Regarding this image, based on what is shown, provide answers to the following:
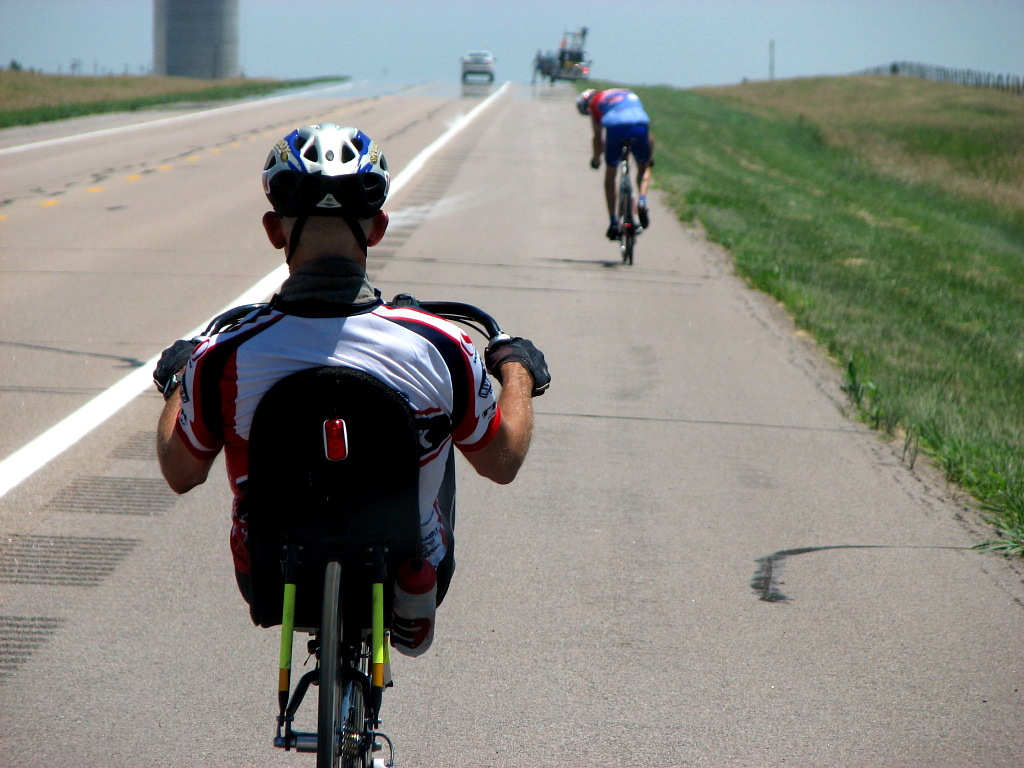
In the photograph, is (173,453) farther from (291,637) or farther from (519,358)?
(519,358)

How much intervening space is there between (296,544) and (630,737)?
169cm

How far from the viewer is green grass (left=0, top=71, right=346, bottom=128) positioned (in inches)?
1433

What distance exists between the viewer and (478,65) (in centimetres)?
7225

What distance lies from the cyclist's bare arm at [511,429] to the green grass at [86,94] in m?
32.3

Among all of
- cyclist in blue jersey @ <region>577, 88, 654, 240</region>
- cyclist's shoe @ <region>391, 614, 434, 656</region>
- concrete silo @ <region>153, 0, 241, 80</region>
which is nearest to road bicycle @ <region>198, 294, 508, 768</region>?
cyclist's shoe @ <region>391, 614, 434, 656</region>

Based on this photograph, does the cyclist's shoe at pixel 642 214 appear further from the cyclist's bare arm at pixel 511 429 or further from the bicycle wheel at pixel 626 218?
the cyclist's bare arm at pixel 511 429

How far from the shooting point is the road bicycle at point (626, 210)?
13.0 m

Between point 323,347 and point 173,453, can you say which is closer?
point 323,347

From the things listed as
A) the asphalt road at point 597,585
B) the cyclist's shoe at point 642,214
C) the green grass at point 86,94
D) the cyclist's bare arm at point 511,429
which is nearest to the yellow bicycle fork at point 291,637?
the cyclist's bare arm at point 511,429

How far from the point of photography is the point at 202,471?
2.78 m

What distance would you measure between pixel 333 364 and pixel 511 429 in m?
0.52

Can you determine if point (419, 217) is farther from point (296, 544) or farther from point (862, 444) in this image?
point (296, 544)

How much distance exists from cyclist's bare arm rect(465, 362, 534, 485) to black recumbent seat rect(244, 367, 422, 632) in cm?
31

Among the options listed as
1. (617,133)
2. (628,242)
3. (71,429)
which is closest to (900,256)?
(628,242)
